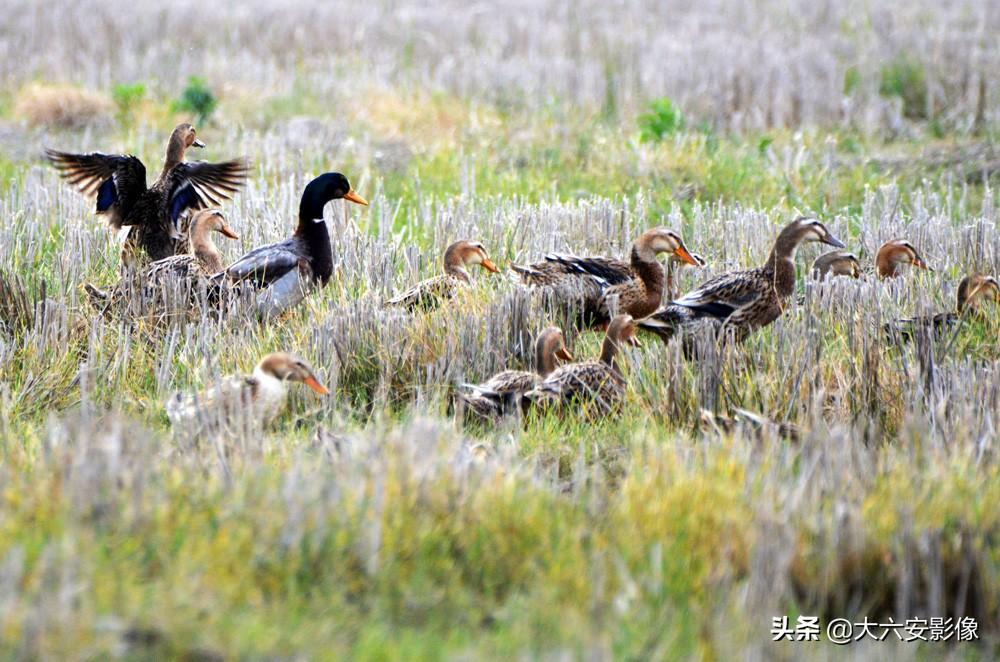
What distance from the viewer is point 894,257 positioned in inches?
299

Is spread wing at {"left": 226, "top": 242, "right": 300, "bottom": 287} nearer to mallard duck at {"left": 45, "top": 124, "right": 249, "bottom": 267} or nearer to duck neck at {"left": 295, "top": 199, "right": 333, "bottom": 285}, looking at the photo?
duck neck at {"left": 295, "top": 199, "right": 333, "bottom": 285}

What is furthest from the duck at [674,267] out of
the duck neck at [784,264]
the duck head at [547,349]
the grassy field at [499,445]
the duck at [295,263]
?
the duck at [295,263]

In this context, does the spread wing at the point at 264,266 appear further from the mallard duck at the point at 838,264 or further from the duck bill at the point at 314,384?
the mallard duck at the point at 838,264

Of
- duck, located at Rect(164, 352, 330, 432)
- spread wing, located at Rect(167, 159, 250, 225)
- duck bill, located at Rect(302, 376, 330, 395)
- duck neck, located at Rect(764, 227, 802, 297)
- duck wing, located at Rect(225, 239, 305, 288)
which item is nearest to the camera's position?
duck, located at Rect(164, 352, 330, 432)

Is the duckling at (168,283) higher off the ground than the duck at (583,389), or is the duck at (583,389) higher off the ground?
the duckling at (168,283)

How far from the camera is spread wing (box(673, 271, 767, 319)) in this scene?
654cm

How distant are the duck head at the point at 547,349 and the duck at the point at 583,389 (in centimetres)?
14

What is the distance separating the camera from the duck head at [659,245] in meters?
7.13

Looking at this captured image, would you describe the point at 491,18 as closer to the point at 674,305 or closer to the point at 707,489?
the point at 674,305

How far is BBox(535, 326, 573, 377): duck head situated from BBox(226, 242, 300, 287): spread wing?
1.73 meters

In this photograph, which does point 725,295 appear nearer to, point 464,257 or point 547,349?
point 547,349

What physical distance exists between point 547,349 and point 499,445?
4.19 ft

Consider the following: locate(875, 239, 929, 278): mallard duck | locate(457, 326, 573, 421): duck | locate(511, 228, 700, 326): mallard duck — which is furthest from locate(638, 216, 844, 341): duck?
locate(875, 239, 929, 278): mallard duck

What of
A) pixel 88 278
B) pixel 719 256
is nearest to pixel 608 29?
pixel 719 256
